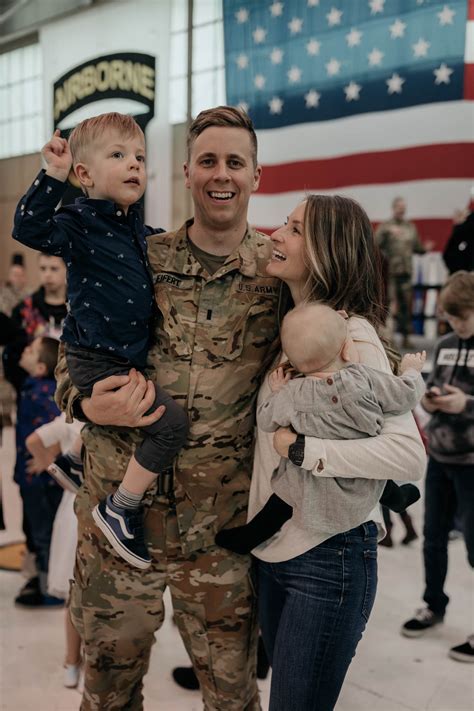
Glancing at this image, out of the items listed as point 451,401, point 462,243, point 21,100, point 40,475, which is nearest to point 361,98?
point 462,243

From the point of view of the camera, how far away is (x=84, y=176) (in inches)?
65.9

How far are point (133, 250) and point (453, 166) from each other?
16.6ft

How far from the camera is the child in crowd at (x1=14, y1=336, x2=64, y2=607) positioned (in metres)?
3.22

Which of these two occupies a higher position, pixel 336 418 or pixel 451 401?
pixel 336 418

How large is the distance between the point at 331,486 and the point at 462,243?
4947mm

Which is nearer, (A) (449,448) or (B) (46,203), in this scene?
(B) (46,203)

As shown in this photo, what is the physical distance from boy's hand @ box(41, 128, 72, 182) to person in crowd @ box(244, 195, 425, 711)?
1.70 feet

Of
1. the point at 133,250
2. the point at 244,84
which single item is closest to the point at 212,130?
the point at 133,250

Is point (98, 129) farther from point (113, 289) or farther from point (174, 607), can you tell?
point (174, 607)

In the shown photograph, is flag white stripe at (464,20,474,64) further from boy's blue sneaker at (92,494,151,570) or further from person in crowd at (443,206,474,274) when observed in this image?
boy's blue sneaker at (92,494,151,570)

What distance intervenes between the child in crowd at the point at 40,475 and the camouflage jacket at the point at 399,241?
3.90 metres

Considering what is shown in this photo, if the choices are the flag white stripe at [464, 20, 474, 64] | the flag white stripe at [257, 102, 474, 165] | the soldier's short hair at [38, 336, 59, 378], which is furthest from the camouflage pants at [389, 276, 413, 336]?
the soldier's short hair at [38, 336, 59, 378]

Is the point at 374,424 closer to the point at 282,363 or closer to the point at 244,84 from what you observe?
the point at 282,363

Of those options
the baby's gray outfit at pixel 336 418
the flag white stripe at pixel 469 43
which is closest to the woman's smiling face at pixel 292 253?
the baby's gray outfit at pixel 336 418
